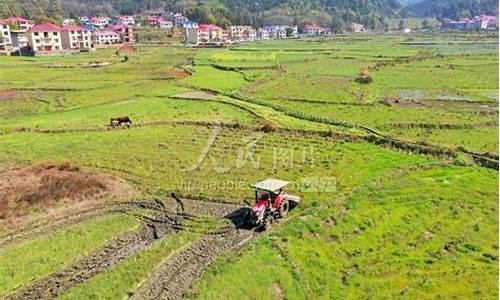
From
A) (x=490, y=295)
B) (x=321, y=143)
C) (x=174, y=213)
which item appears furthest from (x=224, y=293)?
(x=321, y=143)

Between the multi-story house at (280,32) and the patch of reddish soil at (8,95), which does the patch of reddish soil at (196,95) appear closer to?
the patch of reddish soil at (8,95)

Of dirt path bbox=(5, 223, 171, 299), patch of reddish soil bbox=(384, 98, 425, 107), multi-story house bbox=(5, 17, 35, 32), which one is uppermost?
multi-story house bbox=(5, 17, 35, 32)

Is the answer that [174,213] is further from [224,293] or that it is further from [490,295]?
[490,295]

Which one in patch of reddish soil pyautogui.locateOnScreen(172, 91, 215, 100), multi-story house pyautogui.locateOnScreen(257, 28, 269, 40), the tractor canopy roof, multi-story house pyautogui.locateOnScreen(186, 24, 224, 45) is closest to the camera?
the tractor canopy roof

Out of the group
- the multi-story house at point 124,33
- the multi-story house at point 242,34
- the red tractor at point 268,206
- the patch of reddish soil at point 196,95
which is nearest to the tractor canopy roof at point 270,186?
the red tractor at point 268,206

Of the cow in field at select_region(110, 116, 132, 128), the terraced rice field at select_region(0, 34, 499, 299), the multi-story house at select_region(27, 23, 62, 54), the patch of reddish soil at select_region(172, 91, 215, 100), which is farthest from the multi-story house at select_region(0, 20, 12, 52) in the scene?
the cow in field at select_region(110, 116, 132, 128)

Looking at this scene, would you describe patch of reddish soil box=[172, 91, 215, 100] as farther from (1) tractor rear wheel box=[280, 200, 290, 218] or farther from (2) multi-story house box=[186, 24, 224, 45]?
(2) multi-story house box=[186, 24, 224, 45]
